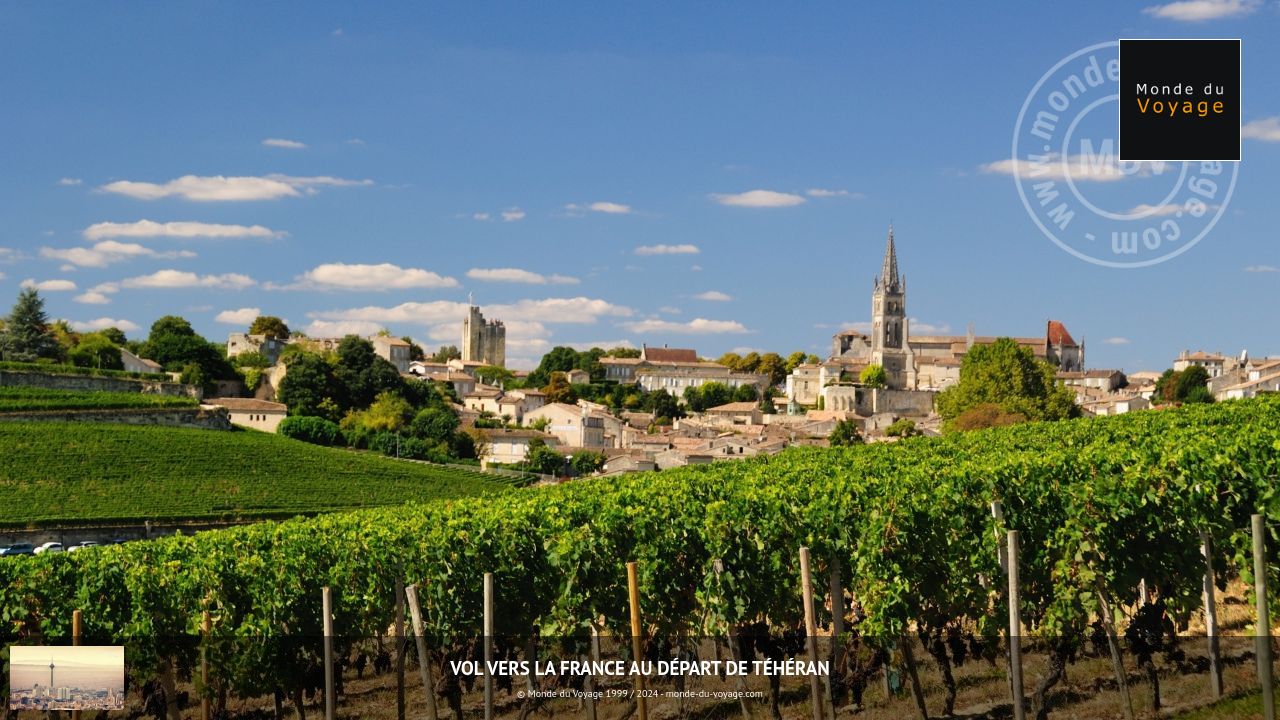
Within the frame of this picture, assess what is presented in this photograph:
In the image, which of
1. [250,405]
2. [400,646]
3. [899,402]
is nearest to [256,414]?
[250,405]

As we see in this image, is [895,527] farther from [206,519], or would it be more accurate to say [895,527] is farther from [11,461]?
[11,461]

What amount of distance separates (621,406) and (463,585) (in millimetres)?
98915

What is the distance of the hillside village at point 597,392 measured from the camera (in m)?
76.4

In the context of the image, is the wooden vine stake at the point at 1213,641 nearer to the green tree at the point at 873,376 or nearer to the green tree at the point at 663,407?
the green tree at the point at 663,407

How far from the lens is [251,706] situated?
1580 cm

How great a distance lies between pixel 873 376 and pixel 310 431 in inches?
2546

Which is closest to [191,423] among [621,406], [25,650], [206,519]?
[206,519]

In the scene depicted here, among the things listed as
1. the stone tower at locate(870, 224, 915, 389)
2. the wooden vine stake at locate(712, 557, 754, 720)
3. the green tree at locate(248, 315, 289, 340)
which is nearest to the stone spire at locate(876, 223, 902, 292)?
the stone tower at locate(870, 224, 915, 389)

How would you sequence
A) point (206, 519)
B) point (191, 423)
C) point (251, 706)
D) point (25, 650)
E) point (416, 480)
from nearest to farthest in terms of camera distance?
point (25, 650)
point (251, 706)
point (206, 519)
point (416, 480)
point (191, 423)

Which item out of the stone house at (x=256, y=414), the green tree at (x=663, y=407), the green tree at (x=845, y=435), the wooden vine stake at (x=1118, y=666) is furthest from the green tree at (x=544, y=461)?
the wooden vine stake at (x=1118, y=666)

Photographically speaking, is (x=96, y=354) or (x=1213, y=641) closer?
(x=1213, y=641)

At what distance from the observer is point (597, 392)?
4604 inches

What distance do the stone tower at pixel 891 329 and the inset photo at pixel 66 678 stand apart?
122 metres

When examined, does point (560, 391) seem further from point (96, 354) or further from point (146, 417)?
point (146, 417)
